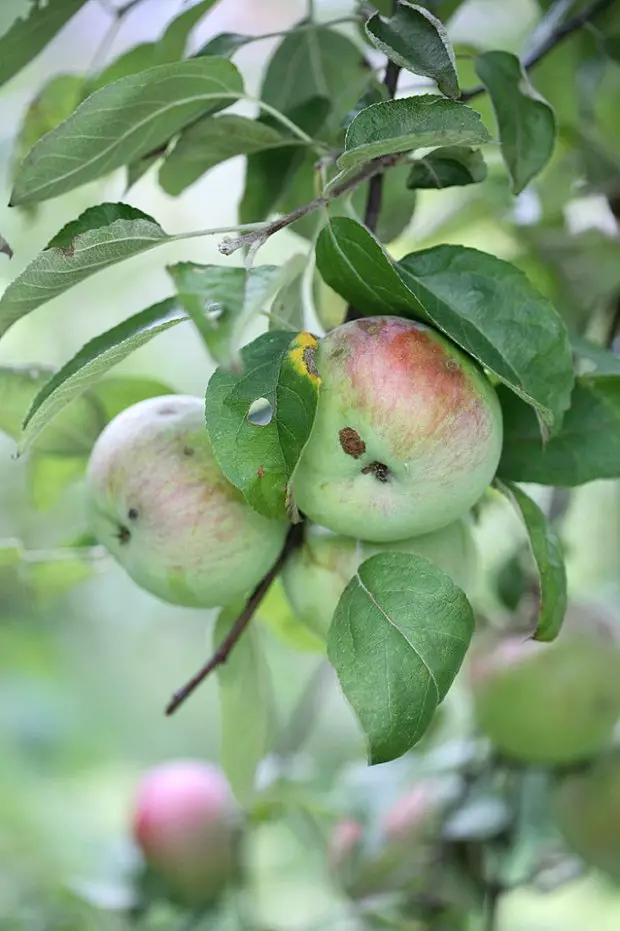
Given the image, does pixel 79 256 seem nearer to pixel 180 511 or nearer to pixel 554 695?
pixel 180 511

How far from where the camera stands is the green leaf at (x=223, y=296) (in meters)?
0.38

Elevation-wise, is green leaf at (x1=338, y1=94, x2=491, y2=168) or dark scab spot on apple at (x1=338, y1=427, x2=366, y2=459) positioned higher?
green leaf at (x1=338, y1=94, x2=491, y2=168)

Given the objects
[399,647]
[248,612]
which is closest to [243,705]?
[248,612]

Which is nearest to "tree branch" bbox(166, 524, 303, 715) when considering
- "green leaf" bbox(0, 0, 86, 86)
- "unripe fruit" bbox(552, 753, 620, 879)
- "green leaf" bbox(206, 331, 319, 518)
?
"green leaf" bbox(206, 331, 319, 518)

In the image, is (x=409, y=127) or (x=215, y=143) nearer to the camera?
(x=409, y=127)

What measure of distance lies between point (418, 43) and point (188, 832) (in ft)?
3.26

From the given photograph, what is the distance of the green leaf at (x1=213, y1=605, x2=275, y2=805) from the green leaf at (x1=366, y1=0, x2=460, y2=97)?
337 millimetres

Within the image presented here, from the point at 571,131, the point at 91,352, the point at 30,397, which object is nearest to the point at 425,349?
the point at 91,352

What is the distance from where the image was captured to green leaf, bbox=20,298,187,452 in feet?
1.54

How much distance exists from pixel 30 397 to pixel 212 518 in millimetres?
198

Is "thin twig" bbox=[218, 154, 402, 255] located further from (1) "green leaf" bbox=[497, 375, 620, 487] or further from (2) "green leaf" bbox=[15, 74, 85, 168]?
(2) "green leaf" bbox=[15, 74, 85, 168]

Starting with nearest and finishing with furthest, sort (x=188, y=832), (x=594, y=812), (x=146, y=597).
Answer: (x=594, y=812), (x=188, y=832), (x=146, y=597)

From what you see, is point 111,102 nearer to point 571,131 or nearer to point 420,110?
point 420,110

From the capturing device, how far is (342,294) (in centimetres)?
56
